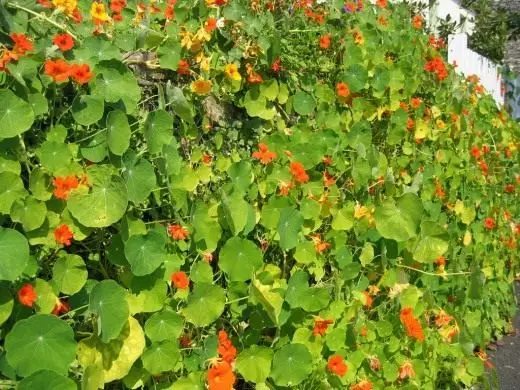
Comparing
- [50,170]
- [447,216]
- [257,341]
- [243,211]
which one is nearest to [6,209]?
[50,170]

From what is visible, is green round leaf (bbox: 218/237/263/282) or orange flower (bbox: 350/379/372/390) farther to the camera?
orange flower (bbox: 350/379/372/390)

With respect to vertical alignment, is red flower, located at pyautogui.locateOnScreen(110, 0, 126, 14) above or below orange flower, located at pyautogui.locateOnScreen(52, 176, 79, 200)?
above

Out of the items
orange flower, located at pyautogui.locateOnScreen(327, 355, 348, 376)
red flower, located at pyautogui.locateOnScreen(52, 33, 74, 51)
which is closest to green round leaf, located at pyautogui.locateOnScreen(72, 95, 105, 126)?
red flower, located at pyautogui.locateOnScreen(52, 33, 74, 51)

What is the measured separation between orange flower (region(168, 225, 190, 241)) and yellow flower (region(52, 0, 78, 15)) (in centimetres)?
67

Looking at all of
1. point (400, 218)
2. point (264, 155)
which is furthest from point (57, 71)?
point (400, 218)

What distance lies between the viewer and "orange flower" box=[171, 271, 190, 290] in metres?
1.73

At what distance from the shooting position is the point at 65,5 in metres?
1.78

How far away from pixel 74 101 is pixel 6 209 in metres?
0.32

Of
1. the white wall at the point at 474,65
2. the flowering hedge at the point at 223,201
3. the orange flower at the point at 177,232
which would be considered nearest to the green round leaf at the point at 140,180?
the flowering hedge at the point at 223,201

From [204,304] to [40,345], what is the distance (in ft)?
1.78

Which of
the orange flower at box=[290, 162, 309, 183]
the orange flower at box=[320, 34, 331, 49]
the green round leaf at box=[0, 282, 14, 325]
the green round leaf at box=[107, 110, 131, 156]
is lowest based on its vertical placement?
the green round leaf at box=[0, 282, 14, 325]

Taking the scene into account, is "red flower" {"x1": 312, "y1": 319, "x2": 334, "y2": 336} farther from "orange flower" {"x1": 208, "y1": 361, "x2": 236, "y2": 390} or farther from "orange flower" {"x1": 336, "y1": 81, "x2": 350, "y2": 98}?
"orange flower" {"x1": 336, "y1": 81, "x2": 350, "y2": 98}

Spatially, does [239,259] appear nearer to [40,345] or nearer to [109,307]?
[109,307]

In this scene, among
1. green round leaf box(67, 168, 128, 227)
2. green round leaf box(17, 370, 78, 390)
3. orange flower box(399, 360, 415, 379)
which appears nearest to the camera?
green round leaf box(17, 370, 78, 390)
